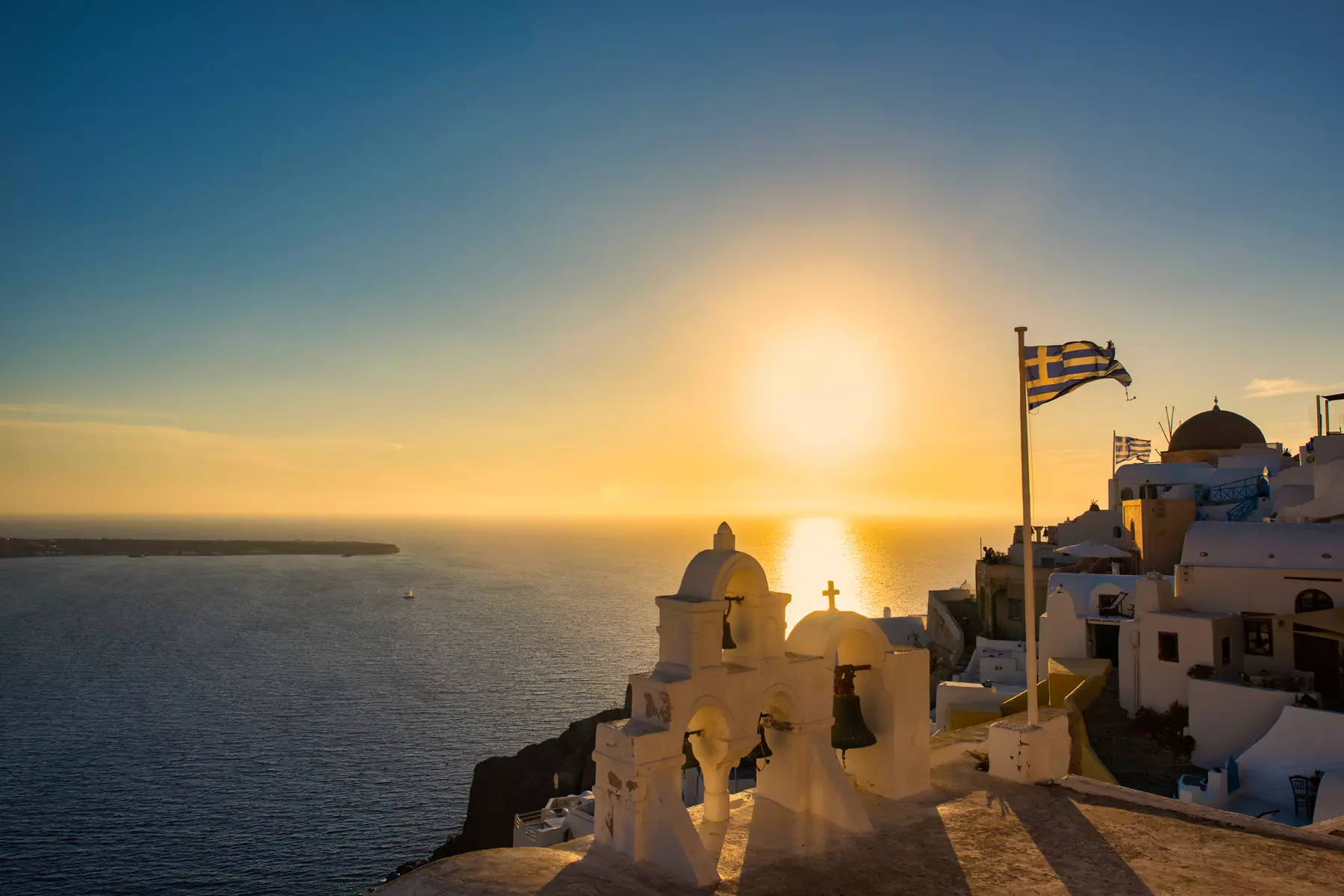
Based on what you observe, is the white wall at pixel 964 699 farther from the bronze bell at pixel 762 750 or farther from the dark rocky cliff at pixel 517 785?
the dark rocky cliff at pixel 517 785

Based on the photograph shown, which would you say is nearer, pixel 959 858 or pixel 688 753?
pixel 959 858

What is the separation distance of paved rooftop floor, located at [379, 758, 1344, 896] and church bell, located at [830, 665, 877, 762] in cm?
99

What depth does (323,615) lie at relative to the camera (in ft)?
379

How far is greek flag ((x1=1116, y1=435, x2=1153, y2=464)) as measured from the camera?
180ft

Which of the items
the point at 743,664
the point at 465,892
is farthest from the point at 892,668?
the point at 465,892

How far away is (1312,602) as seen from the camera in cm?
2642

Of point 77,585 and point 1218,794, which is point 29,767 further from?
point 77,585

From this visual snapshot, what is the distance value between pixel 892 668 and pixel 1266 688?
60.1 ft

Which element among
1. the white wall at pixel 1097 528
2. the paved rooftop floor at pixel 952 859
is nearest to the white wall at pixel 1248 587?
the paved rooftop floor at pixel 952 859

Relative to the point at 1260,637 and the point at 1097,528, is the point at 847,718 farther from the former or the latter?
the point at 1097,528

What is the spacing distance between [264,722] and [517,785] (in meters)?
28.2

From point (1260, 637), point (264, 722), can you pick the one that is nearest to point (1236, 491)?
point (1260, 637)

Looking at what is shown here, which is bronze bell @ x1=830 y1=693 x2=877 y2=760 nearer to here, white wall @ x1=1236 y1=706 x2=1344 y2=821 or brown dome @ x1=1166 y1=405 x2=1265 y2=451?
white wall @ x1=1236 y1=706 x2=1344 y2=821

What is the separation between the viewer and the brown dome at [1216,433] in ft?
171
